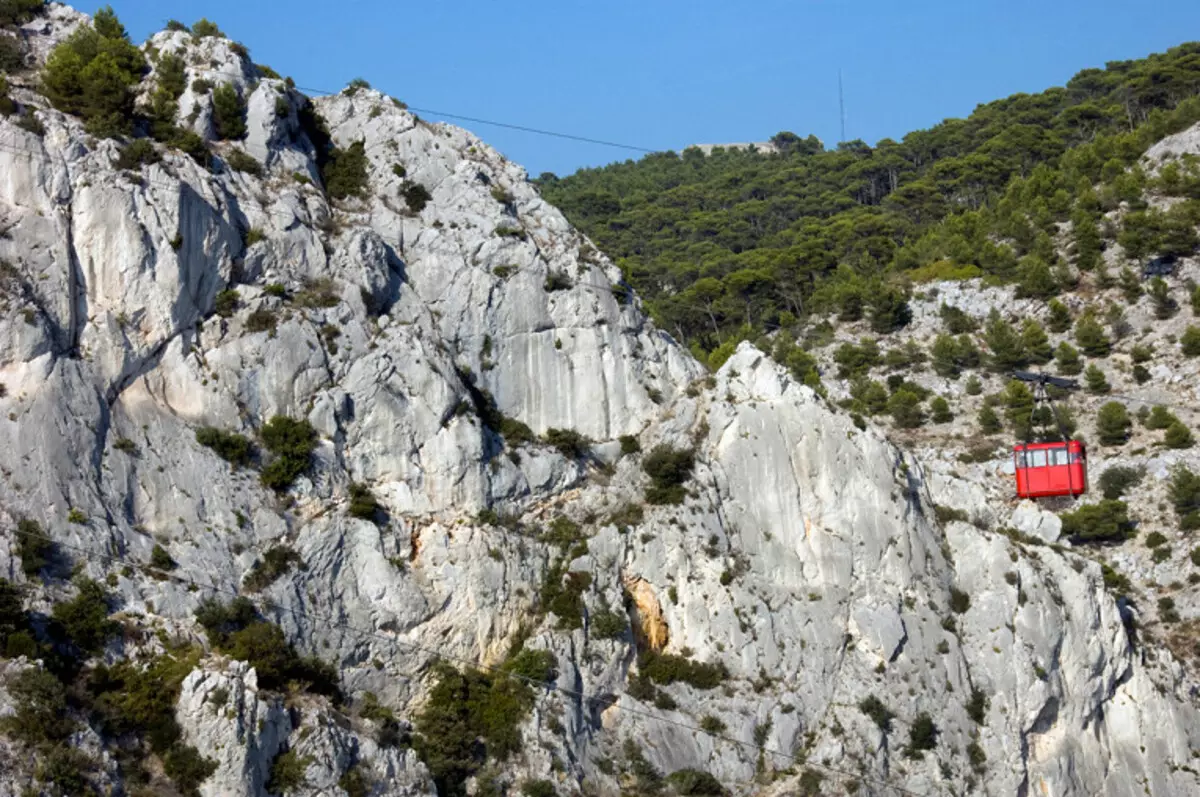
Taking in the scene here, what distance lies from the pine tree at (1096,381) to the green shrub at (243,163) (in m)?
41.4

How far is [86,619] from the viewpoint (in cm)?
3334

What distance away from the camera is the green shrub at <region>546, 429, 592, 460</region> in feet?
149

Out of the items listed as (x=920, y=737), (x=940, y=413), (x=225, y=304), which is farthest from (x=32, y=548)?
(x=940, y=413)

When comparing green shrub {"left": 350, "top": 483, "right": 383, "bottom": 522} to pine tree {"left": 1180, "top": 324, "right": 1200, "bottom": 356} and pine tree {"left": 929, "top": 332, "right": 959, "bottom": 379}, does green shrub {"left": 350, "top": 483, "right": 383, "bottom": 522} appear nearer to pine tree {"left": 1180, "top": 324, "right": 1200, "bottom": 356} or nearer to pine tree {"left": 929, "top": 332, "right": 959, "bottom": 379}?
pine tree {"left": 929, "top": 332, "right": 959, "bottom": 379}

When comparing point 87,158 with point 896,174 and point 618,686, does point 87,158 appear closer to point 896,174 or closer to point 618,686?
point 618,686

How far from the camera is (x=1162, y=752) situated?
4438cm

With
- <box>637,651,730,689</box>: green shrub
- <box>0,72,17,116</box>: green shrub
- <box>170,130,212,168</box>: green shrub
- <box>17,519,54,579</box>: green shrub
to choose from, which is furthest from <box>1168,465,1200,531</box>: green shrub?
<box>0,72,17,116</box>: green shrub

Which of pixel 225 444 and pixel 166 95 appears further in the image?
pixel 166 95

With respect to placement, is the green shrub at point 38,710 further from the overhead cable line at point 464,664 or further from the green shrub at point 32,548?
the overhead cable line at point 464,664

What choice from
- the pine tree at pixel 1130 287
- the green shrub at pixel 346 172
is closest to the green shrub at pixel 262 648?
the green shrub at pixel 346 172

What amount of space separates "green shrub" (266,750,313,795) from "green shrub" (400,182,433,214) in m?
23.7

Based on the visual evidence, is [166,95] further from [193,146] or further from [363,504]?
→ [363,504]

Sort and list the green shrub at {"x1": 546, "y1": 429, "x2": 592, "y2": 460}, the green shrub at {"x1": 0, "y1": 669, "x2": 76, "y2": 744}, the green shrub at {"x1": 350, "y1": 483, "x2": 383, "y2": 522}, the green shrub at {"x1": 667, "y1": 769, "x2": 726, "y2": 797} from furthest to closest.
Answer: the green shrub at {"x1": 546, "y1": 429, "x2": 592, "y2": 460}, the green shrub at {"x1": 350, "y1": 483, "x2": 383, "y2": 522}, the green shrub at {"x1": 667, "y1": 769, "x2": 726, "y2": 797}, the green shrub at {"x1": 0, "y1": 669, "x2": 76, "y2": 744}

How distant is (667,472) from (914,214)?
189 feet
